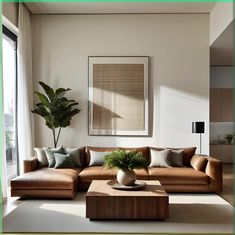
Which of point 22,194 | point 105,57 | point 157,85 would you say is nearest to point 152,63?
point 157,85

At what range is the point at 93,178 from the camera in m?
5.61

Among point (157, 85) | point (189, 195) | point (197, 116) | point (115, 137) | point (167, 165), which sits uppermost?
point (157, 85)

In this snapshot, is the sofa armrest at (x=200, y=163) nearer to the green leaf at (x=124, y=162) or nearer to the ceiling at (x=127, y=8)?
the green leaf at (x=124, y=162)

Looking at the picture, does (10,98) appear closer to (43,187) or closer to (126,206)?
(43,187)

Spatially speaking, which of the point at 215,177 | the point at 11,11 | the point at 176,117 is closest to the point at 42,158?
the point at 11,11

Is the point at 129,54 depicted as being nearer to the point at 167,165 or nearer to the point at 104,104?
the point at 104,104

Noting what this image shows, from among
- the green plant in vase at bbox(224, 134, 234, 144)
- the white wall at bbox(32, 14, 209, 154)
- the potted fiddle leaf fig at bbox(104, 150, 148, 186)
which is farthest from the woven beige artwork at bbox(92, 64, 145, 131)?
the green plant in vase at bbox(224, 134, 234, 144)

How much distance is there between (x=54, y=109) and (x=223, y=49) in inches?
156

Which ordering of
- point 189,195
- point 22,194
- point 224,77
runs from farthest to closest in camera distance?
1. point 224,77
2. point 189,195
3. point 22,194

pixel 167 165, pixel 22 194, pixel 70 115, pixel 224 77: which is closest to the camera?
pixel 22 194

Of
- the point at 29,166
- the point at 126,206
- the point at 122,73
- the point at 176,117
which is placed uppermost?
the point at 122,73

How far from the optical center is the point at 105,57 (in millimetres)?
7059

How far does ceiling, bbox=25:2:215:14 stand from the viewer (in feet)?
21.4

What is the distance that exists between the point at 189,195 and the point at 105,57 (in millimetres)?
3370
